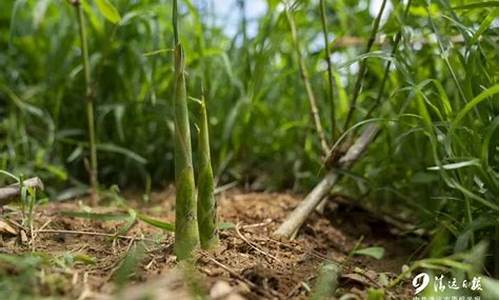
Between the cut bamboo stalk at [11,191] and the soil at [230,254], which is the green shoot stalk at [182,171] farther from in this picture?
the cut bamboo stalk at [11,191]

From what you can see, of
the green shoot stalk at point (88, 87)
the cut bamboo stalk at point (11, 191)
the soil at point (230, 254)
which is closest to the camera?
the soil at point (230, 254)

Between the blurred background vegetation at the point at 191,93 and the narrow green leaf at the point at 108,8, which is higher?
the narrow green leaf at the point at 108,8

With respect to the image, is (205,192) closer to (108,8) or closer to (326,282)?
(326,282)

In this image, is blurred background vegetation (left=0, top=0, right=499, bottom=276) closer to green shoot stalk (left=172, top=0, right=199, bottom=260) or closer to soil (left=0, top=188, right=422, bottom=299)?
soil (left=0, top=188, right=422, bottom=299)

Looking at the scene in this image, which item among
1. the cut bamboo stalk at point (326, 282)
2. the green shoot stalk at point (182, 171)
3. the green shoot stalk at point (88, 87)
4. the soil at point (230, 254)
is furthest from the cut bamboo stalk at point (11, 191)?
the cut bamboo stalk at point (326, 282)

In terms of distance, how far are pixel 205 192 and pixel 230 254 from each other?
0.13 metres

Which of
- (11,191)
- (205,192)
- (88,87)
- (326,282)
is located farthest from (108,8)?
(326,282)

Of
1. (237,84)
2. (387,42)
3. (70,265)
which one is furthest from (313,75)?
(70,265)

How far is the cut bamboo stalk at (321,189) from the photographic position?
1.47m

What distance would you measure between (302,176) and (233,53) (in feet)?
1.58

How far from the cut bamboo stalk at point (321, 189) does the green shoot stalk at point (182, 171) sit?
341mm

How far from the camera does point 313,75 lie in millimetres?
2102

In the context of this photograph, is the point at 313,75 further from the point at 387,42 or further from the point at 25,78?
the point at 25,78

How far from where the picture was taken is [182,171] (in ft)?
3.59
